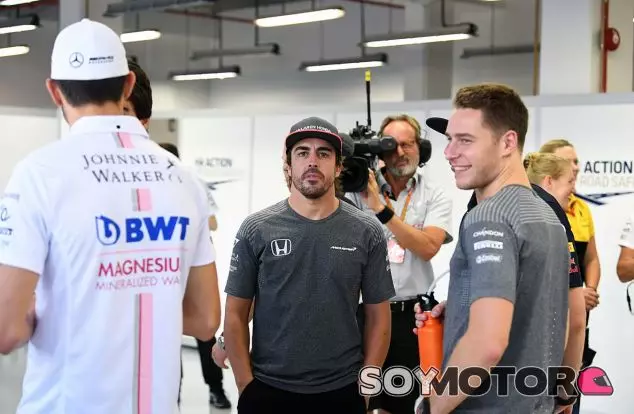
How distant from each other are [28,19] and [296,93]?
6062mm

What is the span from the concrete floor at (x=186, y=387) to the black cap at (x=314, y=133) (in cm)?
262

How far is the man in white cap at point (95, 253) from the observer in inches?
64.8

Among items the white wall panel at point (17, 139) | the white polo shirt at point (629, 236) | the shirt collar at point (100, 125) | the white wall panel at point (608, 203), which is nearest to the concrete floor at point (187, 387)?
the white wall panel at point (608, 203)

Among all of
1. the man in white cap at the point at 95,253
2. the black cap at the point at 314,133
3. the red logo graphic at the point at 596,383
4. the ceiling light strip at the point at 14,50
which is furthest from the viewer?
the ceiling light strip at the point at 14,50

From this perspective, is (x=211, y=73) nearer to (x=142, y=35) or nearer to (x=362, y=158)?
(x=142, y=35)

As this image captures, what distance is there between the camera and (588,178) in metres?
6.00

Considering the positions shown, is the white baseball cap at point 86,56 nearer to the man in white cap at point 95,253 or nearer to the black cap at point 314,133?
the man in white cap at point 95,253

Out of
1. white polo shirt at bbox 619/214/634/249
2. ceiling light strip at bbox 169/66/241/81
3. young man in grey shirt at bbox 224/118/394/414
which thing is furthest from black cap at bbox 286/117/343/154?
ceiling light strip at bbox 169/66/241/81

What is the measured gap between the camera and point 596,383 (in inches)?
207

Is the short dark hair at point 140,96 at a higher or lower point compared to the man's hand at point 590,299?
higher

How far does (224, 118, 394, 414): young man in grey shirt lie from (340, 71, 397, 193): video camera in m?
0.48

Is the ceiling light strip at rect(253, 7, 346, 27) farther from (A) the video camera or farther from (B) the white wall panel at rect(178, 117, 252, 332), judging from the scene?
(A) the video camera

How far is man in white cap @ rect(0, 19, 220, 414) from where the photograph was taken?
5.40 ft

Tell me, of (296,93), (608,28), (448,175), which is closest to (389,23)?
(296,93)
